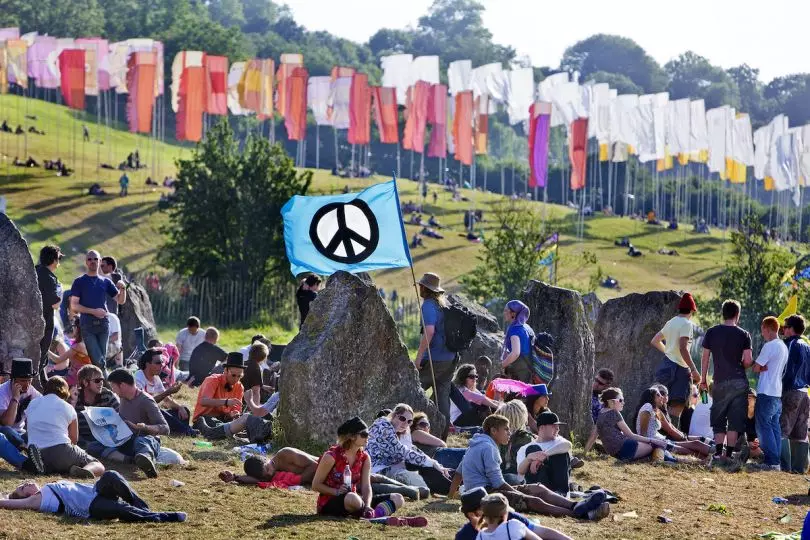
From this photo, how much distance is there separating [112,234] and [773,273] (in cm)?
2697

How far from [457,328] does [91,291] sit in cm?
467

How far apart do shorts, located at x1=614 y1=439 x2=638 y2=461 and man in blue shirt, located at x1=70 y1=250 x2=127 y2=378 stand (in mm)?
6415

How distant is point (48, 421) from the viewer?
1371 centimetres

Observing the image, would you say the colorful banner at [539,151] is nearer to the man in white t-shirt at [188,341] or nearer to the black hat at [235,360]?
the man in white t-shirt at [188,341]

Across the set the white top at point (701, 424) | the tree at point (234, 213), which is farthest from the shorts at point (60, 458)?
the tree at point (234, 213)

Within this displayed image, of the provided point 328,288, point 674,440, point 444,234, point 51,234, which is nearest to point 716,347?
point 674,440

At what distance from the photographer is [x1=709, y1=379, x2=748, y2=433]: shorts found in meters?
17.9

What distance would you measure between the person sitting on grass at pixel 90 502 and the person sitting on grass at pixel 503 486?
2.60 m

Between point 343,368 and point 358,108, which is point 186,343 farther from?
point 358,108

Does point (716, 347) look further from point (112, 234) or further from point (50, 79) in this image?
point (50, 79)

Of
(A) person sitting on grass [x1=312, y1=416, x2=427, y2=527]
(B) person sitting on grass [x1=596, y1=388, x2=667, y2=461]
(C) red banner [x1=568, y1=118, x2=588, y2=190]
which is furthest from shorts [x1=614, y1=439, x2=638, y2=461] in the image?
(C) red banner [x1=568, y1=118, x2=588, y2=190]

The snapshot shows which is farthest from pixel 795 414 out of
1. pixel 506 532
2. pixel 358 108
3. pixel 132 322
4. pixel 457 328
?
pixel 358 108

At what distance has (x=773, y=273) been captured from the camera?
145ft

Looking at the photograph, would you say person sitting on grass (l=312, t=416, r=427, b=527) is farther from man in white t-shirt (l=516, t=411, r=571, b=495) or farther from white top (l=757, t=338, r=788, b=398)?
white top (l=757, t=338, r=788, b=398)
